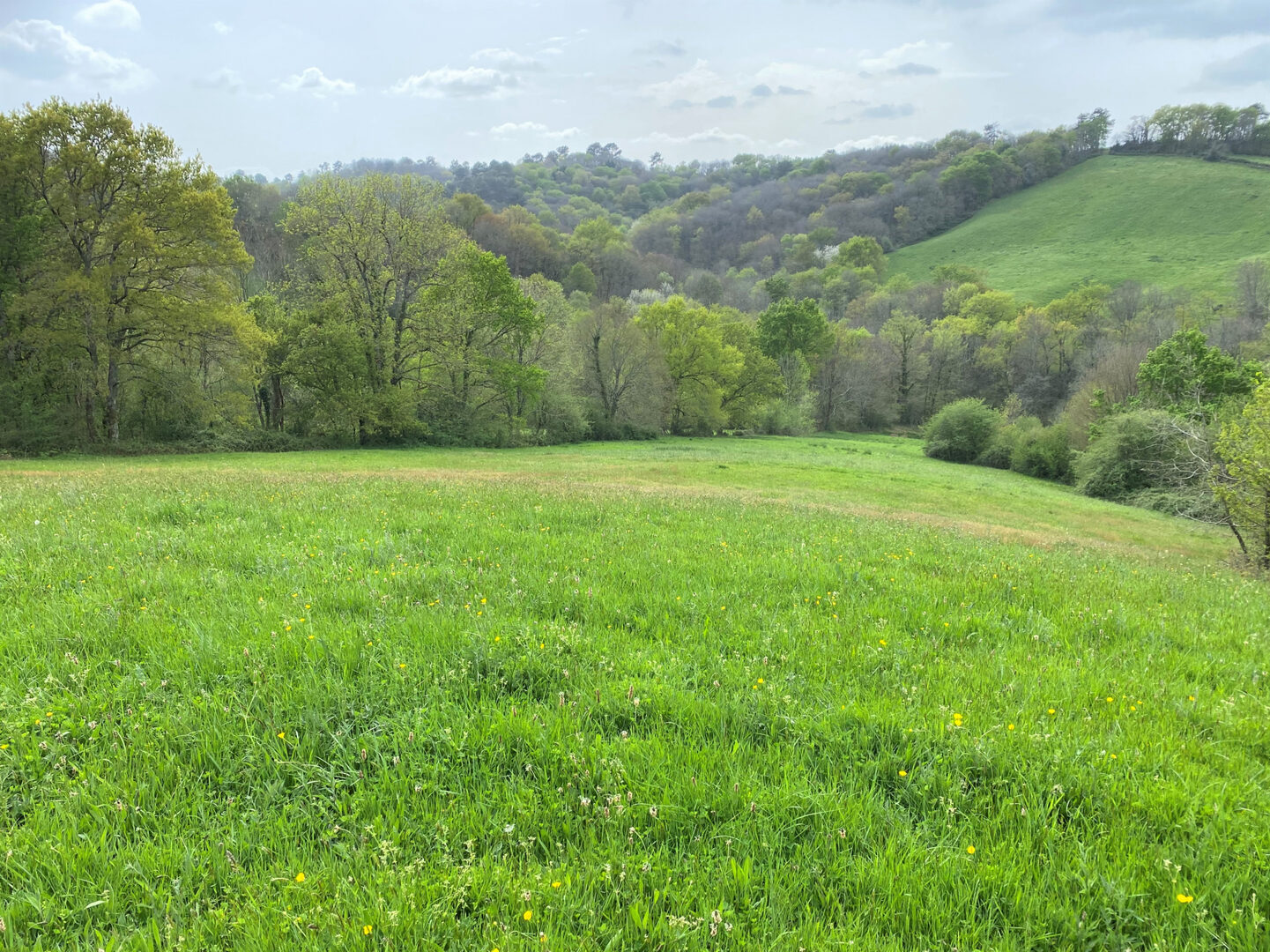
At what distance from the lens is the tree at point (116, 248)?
→ 1118 inches

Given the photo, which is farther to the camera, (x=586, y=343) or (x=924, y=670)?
(x=586, y=343)

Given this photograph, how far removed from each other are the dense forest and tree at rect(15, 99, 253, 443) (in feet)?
0.35

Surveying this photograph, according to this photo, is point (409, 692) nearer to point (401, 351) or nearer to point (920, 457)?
point (401, 351)

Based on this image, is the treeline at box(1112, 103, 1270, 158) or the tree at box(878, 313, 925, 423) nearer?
the tree at box(878, 313, 925, 423)

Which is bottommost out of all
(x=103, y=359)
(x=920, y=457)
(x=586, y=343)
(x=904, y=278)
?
(x=920, y=457)

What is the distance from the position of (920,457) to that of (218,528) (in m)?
63.9

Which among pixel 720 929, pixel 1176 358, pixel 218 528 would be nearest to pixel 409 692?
pixel 720 929

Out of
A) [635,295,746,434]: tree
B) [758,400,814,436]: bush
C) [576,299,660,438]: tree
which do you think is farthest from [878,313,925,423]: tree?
[576,299,660,438]: tree

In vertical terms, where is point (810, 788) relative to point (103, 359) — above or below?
below

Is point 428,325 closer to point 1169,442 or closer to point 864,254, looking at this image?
point 1169,442

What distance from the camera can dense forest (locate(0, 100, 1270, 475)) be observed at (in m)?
29.2

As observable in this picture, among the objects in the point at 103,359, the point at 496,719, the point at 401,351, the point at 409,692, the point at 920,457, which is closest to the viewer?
the point at 496,719

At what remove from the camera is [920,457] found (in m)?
60.8

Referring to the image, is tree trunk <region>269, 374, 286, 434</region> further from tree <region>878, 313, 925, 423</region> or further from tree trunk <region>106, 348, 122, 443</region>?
tree <region>878, 313, 925, 423</region>
